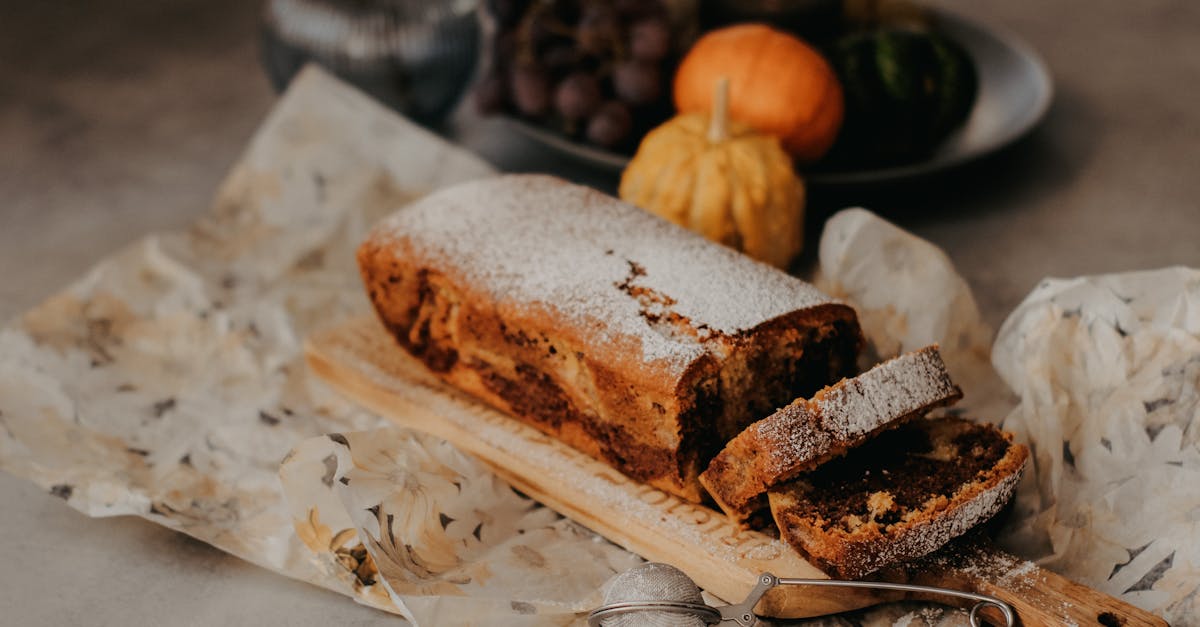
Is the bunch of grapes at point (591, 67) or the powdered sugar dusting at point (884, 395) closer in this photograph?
the powdered sugar dusting at point (884, 395)

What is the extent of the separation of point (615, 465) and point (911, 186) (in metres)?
1.08

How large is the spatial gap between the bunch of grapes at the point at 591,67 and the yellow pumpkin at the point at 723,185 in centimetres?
24

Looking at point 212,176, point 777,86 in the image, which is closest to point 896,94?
point 777,86

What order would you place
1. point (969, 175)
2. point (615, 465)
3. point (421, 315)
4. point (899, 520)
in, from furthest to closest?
point (969, 175), point (421, 315), point (615, 465), point (899, 520)

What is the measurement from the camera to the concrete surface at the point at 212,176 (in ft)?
5.12

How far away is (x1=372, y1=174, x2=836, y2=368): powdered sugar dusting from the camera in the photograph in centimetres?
159

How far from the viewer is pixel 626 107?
7.64 ft

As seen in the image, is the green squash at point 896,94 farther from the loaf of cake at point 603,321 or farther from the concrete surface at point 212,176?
the loaf of cake at point 603,321

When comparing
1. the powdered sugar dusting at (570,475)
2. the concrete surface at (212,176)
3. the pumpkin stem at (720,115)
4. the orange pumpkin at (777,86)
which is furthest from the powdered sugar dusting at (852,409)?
the orange pumpkin at (777,86)

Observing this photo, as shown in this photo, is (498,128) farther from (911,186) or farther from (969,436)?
(969,436)

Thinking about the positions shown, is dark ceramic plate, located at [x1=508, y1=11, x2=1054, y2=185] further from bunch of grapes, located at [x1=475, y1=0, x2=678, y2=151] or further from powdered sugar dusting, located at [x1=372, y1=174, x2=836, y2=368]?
powdered sugar dusting, located at [x1=372, y1=174, x2=836, y2=368]

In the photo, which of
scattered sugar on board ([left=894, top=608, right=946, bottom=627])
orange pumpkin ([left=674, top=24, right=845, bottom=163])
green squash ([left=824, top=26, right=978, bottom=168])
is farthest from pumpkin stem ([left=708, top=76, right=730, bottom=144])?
scattered sugar on board ([left=894, top=608, right=946, bottom=627])

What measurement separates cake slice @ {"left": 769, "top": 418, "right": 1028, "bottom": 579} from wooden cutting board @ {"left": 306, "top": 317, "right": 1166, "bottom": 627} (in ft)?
0.14

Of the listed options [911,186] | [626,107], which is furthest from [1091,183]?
[626,107]
